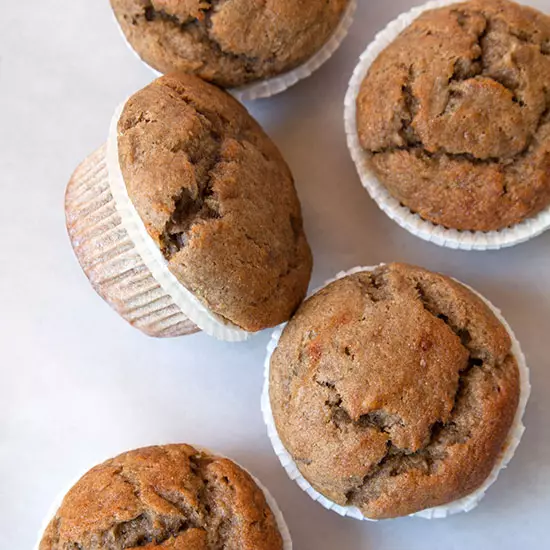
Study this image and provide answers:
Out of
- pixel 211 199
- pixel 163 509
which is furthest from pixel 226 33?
pixel 163 509

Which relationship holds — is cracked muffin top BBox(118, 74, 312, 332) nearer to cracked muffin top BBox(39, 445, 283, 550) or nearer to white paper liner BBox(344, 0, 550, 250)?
white paper liner BBox(344, 0, 550, 250)

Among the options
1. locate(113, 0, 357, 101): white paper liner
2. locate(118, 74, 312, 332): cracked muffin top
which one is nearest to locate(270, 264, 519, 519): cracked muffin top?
locate(118, 74, 312, 332): cracked muffin top

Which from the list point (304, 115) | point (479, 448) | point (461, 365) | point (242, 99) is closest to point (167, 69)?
point (242, 99)

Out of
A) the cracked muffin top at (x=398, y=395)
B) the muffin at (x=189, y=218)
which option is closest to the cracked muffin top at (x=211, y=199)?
the muffin at (x=189, y=218)

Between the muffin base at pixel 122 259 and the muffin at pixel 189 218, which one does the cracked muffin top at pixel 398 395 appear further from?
the muffin base at pixel 122 259

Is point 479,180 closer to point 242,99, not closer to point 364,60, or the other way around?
point 364,60

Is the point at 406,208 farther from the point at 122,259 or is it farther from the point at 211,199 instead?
the point at 122,259
